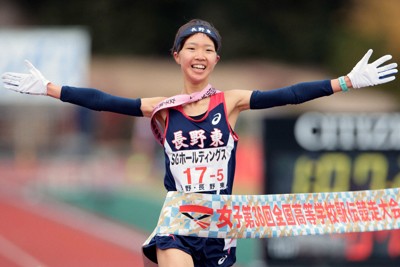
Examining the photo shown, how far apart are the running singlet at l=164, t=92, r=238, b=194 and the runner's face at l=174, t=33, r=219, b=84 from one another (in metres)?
0.17

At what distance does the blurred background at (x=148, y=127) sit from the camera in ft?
32.8

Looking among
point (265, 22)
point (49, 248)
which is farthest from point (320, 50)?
point (49, 248)

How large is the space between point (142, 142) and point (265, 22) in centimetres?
2316

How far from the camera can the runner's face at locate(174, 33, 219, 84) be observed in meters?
5.32

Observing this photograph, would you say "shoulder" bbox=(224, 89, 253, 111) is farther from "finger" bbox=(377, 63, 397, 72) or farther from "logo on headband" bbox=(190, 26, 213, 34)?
"finger" bbox=(377, 63, 397, 72)

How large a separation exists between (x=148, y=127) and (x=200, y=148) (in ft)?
66.4

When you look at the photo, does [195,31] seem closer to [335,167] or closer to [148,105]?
[148,105]

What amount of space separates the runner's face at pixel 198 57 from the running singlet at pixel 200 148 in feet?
0.55

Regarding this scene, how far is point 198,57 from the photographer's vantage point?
530cm

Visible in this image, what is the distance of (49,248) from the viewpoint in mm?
12445

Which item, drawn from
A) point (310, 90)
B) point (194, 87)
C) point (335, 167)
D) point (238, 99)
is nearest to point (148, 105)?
point (194, 87)

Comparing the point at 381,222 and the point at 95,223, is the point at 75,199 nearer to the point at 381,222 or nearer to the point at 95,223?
A: the point at 95,223

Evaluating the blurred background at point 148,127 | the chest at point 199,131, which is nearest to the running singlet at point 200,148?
the chest at point 199,131

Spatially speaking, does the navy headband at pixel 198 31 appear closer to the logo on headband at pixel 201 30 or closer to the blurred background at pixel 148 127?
the logo on headband at pixel 201 30
